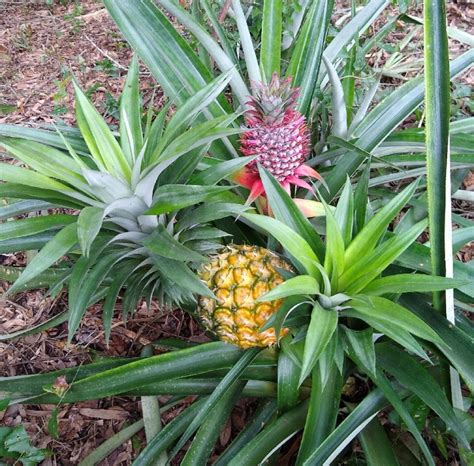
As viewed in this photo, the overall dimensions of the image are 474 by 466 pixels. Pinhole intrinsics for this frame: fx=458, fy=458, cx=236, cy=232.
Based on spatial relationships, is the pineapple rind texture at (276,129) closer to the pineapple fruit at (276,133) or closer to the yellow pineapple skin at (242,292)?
the pineapple fruit at (276,133)

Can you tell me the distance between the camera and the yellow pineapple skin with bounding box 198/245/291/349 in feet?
2.78

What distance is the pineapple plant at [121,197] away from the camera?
26.8 inches

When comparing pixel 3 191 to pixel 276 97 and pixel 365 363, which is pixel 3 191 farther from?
pixel 365 363

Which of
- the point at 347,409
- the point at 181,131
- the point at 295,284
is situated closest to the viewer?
the point at 295,284

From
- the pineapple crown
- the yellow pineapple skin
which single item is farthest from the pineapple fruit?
the yellow pineapple skin

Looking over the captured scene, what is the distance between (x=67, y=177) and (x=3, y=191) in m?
0.13

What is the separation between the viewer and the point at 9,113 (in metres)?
1.91

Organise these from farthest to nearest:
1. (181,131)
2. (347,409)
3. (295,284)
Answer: (347,409)
(181,131)
(295,284)

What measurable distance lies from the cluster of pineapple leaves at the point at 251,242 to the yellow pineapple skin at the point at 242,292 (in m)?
0.03

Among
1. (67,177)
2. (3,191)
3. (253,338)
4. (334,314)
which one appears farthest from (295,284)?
(3,191)

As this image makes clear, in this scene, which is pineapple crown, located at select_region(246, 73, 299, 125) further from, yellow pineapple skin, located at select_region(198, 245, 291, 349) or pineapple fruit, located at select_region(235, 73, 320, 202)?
yellow pineapple skin, located at select_region(198, 245, 291, 349)

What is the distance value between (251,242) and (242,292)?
9.7 inches

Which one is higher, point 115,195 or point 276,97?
point 276,97

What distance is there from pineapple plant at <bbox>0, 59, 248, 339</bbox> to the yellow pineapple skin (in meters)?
0.05
